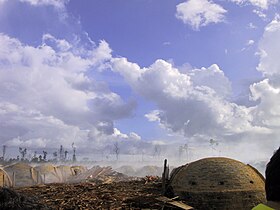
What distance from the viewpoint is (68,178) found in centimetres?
4438

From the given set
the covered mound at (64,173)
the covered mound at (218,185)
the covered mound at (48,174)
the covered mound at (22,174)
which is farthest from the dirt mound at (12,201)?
the covered mound at (64,173)

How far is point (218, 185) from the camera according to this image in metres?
16.5

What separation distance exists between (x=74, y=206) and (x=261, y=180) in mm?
9875

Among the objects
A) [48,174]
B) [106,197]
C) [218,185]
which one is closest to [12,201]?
[106,197]

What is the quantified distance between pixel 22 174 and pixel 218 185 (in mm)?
28957

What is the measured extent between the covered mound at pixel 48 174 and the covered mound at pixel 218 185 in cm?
2875

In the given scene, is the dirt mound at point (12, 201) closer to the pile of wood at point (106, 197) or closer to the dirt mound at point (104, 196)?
the pile of wood at point (106, 197)

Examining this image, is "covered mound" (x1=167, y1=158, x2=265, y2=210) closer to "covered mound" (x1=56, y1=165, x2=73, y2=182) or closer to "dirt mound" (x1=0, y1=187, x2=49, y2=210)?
"dirt mound" (x1=0, y1=187, x2=49, y2=210)

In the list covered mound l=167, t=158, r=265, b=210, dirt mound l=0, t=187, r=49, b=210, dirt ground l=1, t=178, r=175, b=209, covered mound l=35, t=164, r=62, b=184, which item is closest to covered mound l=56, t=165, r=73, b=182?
covered mound l=35, t=164, r=62, b=184

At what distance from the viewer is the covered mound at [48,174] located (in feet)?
140

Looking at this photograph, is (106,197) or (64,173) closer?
(106,197)

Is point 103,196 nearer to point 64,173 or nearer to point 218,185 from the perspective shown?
point 218,185

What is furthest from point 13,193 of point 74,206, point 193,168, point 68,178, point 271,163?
point 68,178

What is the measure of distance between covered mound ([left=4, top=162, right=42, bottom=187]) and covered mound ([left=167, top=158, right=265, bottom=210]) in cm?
2610
